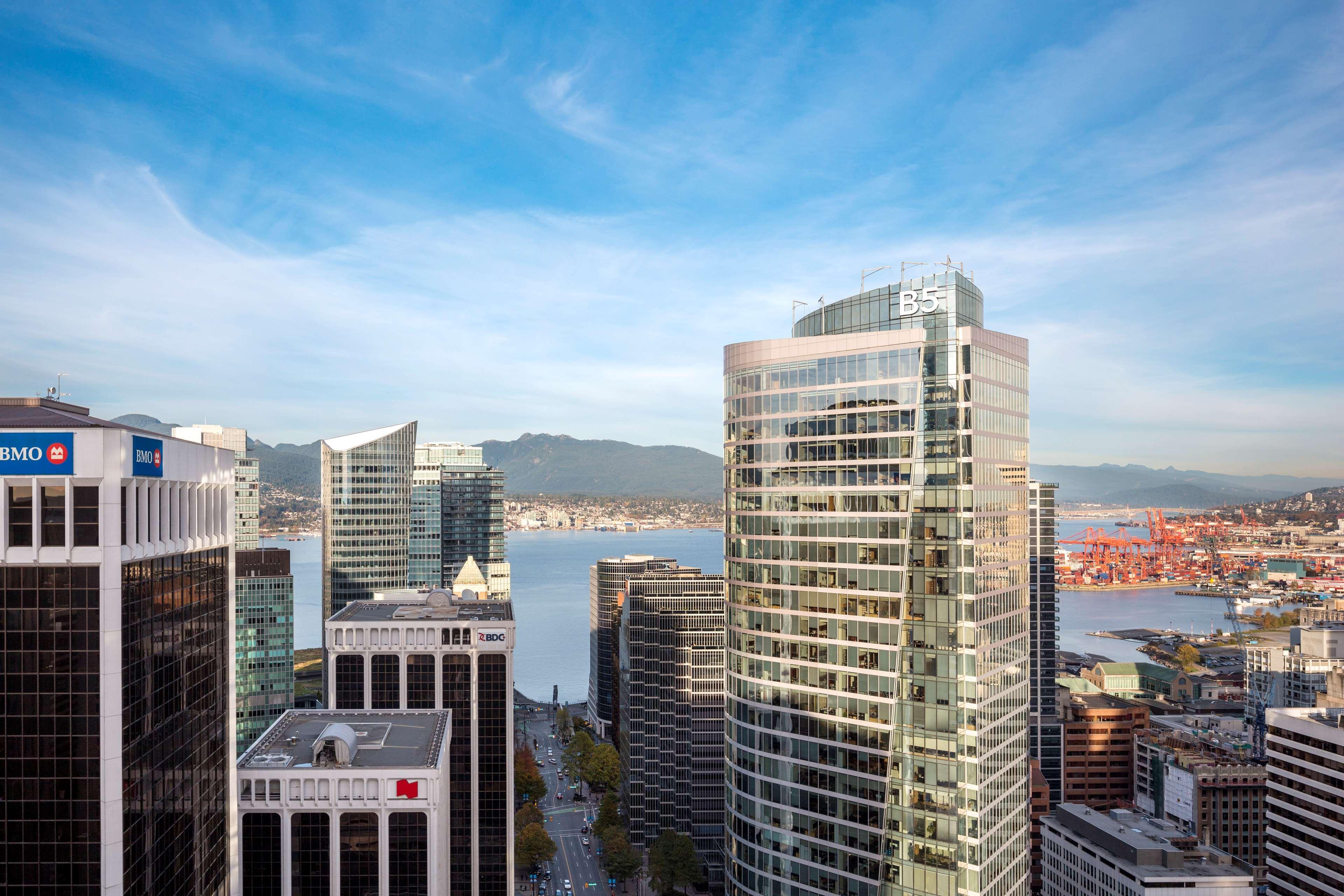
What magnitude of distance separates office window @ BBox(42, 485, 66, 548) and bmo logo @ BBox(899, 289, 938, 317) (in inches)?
1744

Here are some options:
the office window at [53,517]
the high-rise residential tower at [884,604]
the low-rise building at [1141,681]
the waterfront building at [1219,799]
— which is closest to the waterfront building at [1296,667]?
the waterfront building at [1219,799]

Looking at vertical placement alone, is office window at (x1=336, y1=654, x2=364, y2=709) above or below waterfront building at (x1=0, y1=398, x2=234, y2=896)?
below

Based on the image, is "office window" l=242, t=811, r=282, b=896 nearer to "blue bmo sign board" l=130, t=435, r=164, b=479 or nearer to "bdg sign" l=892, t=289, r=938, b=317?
"blue bmo sign board" l=130, t=435, r=164, b=479

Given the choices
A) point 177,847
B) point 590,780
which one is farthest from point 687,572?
point 177,847

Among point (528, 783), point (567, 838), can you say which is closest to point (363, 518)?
point (528, 783)

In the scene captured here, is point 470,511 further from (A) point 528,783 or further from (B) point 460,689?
(B) point 460,689

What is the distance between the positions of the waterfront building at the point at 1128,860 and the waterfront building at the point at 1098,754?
42.5 metres

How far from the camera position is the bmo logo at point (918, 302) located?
54.3 metres

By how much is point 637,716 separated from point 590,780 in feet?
95.4

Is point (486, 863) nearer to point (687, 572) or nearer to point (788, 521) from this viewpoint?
point (788, 521)

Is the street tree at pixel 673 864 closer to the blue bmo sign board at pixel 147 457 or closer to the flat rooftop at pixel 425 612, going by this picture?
the flat rooftop at pixel 425 612

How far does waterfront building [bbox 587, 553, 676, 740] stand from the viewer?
153 m

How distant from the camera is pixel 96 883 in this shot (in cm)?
2995

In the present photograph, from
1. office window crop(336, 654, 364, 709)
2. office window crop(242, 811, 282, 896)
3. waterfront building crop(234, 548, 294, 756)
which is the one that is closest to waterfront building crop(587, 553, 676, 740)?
waterfront building crop(234, 548, 294, 756)
